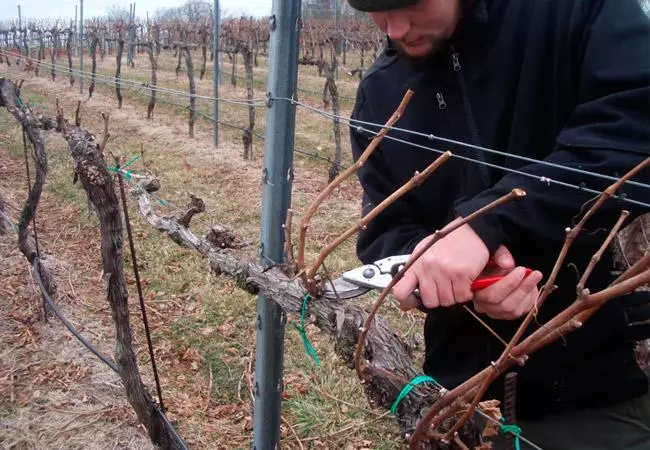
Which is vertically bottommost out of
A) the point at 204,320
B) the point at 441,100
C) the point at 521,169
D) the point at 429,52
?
the point at 204,320

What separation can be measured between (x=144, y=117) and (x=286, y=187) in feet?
42.8

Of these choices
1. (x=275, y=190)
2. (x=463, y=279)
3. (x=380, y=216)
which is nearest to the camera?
(x=463, y=279)

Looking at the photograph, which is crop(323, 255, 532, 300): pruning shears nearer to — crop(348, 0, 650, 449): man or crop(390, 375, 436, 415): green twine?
crop(348, 0, 650, 449): man

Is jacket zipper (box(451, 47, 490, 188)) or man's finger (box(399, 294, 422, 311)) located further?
jacket zipper (box(451, 47, 490, 188))

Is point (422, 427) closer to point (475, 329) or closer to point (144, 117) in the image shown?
point (475, 329)

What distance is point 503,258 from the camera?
39.7 inches

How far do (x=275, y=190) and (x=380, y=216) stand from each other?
43 centimetres

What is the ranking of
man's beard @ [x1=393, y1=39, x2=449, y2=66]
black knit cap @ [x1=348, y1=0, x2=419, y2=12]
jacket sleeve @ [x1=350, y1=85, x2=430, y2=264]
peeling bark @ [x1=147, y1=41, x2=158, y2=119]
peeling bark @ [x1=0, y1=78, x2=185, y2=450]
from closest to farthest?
1. black knit cap @ [x1=348, y1=0, x2=419, y2=12]
2. man's beard @ [x1=393, y1=39, x2=449, y2=66]
3. jacket sleeve @ [x1=350, y1=85, x2=430, y2=264]
4. peeling bark @ [x1=0, y1=78, x2=185, y2=450]
5. peeling bark @ [x1=147, y1=41, x2=158, y2=119]

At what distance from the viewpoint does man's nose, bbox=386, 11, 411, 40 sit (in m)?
1.19

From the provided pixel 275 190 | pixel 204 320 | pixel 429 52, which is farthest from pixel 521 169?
pixel 204 320

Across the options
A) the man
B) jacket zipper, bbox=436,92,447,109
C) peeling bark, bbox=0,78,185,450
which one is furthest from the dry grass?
jacket zipper, bbox=436,92,447,109

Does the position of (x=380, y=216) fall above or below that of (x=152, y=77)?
below

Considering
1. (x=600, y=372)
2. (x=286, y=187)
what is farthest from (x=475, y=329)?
(x=286, y=187)

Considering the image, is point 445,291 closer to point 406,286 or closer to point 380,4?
point 406,286
